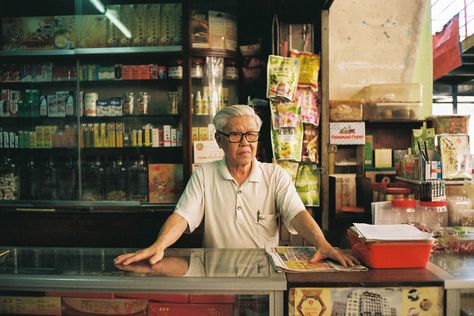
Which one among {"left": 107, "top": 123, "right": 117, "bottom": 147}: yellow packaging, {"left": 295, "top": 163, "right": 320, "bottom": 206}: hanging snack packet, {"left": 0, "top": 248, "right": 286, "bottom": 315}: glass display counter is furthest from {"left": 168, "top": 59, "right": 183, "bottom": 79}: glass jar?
{"left": 0, "top": 248, "right": 286, "bottom": 315}: glass display counter

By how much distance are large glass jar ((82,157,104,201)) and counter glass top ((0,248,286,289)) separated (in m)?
2.25

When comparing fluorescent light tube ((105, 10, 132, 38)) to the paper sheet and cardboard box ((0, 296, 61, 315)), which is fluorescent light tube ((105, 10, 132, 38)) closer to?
cardboard box ((0, 296, 61, 315))

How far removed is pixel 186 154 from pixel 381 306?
8.53ft

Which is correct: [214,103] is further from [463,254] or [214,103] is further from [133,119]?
[463,254]

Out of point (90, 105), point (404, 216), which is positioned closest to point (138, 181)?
point (90, 105)

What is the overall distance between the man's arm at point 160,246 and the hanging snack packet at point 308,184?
4.88 feet

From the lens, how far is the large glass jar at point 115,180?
3.98 metres

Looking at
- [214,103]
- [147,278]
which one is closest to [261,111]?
[214,103]

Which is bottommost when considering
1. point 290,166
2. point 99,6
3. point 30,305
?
point 30,305

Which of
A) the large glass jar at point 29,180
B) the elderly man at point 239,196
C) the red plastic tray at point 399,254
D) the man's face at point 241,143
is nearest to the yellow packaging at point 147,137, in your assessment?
the large glass jar at point 29,180

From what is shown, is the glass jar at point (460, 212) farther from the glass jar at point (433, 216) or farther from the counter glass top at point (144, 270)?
the counter glass top at point (144, 270)

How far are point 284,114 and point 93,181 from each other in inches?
78.6

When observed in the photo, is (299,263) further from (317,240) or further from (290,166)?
(290,166)

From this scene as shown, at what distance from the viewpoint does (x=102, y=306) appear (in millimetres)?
1465
